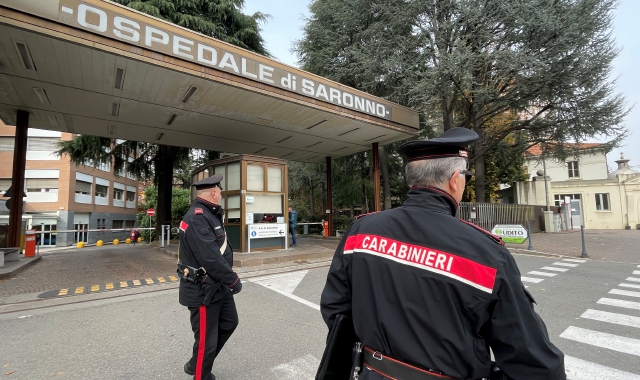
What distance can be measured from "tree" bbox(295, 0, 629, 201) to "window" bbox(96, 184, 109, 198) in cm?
3192

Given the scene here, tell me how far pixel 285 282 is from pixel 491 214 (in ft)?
51.2

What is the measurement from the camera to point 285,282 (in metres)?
7.57

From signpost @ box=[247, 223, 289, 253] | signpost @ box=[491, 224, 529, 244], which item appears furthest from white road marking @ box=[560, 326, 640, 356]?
signpost @ box=[247, 223, 289, 253]

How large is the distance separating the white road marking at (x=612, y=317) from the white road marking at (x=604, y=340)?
0.71 meters

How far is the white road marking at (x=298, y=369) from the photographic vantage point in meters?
3.27

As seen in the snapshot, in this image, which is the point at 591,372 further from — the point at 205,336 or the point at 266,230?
the point at 266,230

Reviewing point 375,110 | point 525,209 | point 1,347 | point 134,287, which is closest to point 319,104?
point 375,110

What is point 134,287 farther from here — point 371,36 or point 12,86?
point 371,36

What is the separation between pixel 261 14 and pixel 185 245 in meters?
20.0

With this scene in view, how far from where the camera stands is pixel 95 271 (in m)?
9.05

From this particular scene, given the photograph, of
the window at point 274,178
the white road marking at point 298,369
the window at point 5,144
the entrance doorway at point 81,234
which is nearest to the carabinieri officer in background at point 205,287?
the white road marking at point 298,369

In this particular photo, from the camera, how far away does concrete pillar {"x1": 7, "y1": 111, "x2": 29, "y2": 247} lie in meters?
9.70

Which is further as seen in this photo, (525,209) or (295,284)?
(525,209)

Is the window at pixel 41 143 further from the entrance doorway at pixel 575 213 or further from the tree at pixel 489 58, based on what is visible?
the entrance doorway at pixel 575 213
